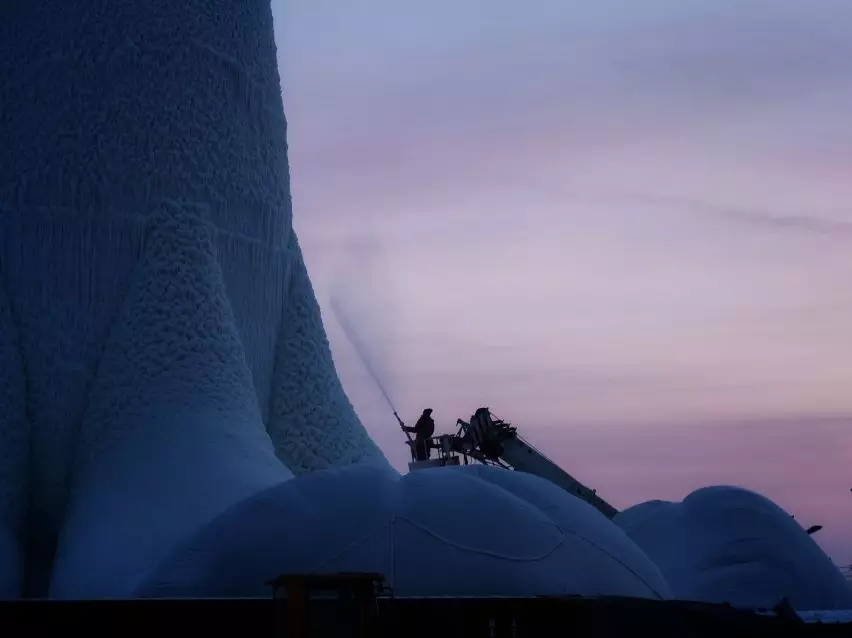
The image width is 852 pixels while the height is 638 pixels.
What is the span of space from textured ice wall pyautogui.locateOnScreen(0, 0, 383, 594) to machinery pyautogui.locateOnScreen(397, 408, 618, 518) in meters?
6.02

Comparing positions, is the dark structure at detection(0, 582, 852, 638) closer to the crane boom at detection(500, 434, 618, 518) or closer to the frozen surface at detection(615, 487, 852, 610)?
the frozen surface at detection(615, 487, 852, 610)

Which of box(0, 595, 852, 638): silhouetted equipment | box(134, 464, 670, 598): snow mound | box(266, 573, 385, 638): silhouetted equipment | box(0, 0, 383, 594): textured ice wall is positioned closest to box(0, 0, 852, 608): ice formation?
box(0, 0, 383, 594): textured ice wall

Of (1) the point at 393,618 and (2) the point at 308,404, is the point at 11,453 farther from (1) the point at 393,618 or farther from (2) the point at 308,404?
(1) the point at 393,618

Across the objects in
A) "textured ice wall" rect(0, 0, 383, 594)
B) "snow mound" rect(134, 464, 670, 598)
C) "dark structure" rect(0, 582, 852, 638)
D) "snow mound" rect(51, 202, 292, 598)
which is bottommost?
"dark structure" rect(0, 582, 852, 638)

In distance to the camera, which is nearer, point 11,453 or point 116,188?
point 11,453

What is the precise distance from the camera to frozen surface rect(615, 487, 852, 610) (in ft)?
58.1

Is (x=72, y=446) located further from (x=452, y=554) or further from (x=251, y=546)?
(x=452, y=554)

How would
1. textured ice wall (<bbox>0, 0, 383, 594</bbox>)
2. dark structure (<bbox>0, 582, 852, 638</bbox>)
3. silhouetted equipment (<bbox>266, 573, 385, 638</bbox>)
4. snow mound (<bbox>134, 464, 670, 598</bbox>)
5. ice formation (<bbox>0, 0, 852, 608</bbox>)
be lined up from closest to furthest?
silhouetted equipment (<bbox>266, 573, 385, 638</bbox>) → dark structure (<bbox>0, 582, 852, 638</bbox>) → snow mound (<bbox>134, 464, 670, 598</bbox>) → ice formation (<bbox>0, 0, 852, 608</bbox>) → textured ice wall (<bbox>0, 0, 383, 594</bbox>)

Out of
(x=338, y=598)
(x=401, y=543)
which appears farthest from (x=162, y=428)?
(x=338, y=598)

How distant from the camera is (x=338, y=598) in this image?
23.6 feet

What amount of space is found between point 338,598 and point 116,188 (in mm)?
9319

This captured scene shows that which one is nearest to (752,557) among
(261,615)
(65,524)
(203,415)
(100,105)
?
(203,415)

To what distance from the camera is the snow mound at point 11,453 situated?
1412 cm

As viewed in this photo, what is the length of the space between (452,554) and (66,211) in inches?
293
